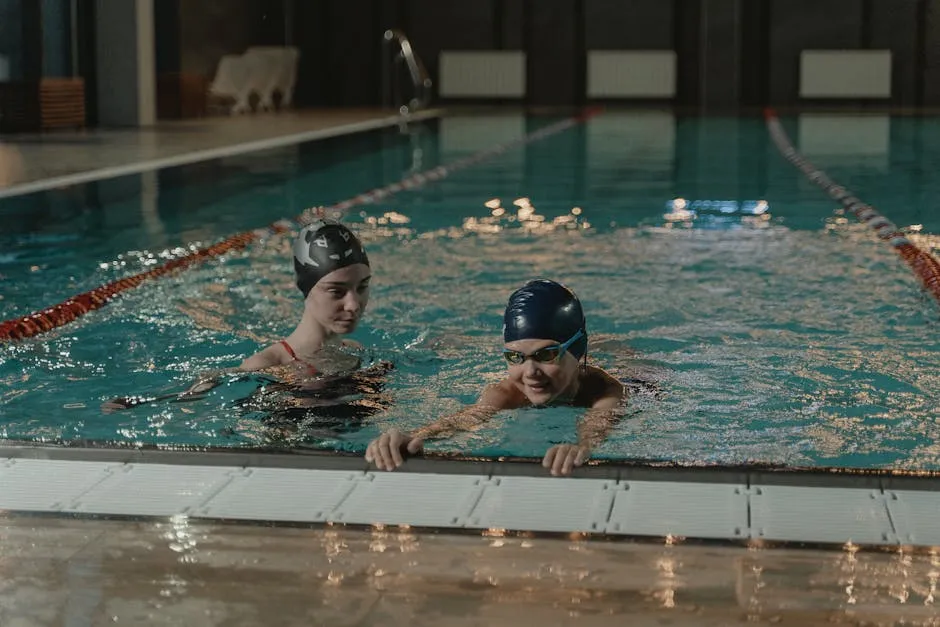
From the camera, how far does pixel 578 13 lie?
24.2 metres

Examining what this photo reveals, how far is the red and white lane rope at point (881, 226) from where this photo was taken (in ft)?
22.3

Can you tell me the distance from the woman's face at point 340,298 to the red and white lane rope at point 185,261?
164 cm

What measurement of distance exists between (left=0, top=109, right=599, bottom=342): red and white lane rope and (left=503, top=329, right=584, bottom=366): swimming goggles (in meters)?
2.50

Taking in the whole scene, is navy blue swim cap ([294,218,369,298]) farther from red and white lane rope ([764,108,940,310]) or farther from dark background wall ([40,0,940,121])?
dark background wall ([40,0,940,121])

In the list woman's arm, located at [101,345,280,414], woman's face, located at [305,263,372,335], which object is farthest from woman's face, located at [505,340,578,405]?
woman's arm, located at [101,345,280,414]

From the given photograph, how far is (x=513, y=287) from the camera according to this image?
6902 mm

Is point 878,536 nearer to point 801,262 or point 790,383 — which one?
point 790,383

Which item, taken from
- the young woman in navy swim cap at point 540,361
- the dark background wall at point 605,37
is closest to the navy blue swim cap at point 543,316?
the young woman in navy swim cap at point 540,361

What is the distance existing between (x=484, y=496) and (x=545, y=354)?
2.50 feet

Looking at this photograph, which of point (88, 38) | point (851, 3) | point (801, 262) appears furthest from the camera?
point (851, 3)

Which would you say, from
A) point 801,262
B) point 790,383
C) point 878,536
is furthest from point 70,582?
point 801,262

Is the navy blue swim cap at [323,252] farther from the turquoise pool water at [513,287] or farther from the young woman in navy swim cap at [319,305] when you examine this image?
the turquoise pool water at [513,287]

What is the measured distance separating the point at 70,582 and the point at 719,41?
22218 mm

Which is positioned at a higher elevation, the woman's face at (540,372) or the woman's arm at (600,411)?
the woman's face at (540,372)
